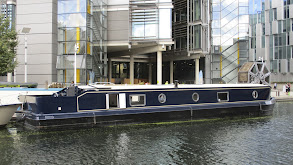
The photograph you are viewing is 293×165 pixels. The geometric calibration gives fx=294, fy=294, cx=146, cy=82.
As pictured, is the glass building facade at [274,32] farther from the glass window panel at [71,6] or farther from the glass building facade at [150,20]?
the glass window panel at [71,6]

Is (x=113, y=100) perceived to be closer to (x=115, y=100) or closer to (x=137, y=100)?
(x=115, y=100)

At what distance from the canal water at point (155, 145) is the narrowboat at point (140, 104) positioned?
0.50 m

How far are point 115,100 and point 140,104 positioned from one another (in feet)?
4.41

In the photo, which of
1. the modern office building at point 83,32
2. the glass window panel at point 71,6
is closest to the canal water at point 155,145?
the modern office building at point 83,32

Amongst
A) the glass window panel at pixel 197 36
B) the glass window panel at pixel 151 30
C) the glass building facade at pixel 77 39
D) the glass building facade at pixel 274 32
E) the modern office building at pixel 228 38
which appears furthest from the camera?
the modern office building at pixel 228 38

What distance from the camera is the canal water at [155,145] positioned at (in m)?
9.16

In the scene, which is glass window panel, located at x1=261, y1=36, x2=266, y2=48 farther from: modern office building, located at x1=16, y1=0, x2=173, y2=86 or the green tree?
the green tree

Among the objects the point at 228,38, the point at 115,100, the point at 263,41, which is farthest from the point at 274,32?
the point at 115,100

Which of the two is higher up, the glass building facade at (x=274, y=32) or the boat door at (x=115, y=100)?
the glass building facade at (x=274, y=32)

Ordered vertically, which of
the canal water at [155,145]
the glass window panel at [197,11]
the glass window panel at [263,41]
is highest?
the glass window panel at [197,11]

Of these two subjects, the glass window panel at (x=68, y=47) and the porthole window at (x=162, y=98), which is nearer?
the porthole window at (x=162, y=98)

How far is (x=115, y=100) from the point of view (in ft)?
48.3

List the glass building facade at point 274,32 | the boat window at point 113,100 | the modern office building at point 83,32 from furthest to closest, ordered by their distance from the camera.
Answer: the glass building facade at point 274,32, the modern office building at point 83,32, the boat window at point 113,100

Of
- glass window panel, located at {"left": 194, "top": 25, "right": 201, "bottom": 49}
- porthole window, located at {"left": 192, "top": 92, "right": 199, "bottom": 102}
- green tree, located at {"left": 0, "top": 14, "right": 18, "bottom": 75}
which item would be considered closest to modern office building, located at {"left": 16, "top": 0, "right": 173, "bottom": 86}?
glass window panel, located at {"left": 194, "top": 25, "right": 201, "bottom": 49}
